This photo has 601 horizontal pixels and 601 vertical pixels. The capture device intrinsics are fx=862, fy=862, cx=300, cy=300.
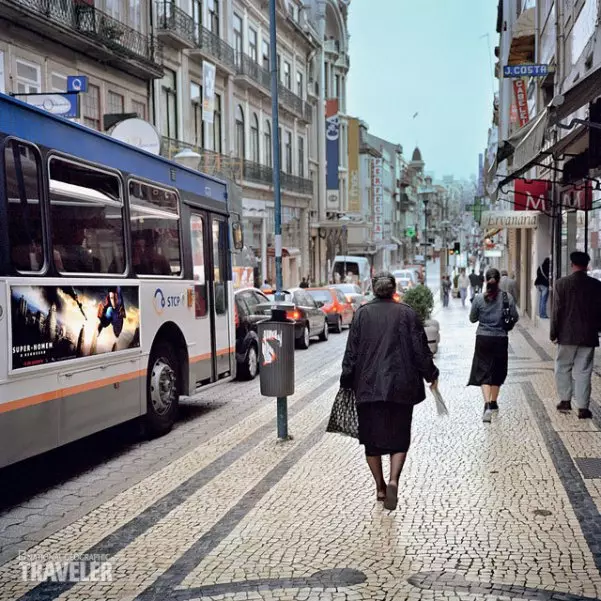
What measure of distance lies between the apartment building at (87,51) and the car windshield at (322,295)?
306 inches

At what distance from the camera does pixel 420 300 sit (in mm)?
18016

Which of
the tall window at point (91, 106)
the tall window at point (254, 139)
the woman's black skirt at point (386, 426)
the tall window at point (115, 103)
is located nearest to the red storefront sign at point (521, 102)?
the tall window at point (115, 103)

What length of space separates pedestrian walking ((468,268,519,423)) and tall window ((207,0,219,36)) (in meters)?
26.5

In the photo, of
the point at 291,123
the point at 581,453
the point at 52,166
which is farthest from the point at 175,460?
the point at 291,123

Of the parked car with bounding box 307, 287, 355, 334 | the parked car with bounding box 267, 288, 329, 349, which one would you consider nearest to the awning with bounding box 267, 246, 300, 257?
the parked car with bounding box 307, 287, 355, 334

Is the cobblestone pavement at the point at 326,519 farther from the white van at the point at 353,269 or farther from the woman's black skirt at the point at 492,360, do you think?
the white van at the point at 353,269

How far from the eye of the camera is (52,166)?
7.26 m

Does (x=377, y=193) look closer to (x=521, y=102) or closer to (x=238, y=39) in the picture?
(x=238, y=39)

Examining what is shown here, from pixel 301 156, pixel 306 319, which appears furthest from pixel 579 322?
pixel 301 156

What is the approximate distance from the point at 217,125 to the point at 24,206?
29412 mm

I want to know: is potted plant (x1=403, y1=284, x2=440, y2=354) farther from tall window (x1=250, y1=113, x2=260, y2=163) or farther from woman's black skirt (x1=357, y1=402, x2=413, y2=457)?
tall window (x1=250, y1=113, x2=260, y2=163)

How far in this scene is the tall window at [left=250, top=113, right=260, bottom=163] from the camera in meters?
39.7

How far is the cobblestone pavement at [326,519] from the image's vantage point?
495 centimetres

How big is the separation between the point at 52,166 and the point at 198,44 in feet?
84.8
